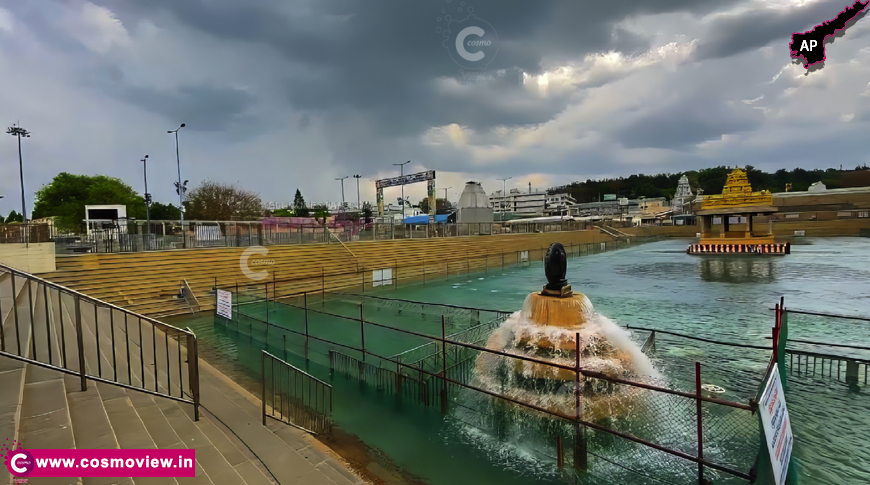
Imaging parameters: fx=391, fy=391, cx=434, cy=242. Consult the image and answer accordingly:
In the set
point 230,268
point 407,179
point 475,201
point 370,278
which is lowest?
point 370,278

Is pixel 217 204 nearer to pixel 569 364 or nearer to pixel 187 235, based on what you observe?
pixel 187 235

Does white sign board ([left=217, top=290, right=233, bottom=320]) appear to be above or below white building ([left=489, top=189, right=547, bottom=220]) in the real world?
below

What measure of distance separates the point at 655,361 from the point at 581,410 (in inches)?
133

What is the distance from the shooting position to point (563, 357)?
20.0ft

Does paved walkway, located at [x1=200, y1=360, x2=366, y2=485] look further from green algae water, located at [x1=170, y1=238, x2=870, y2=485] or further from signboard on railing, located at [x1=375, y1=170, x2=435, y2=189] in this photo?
signboard on railing, located at [x1=375, y1=170, x2=435, y2=189]

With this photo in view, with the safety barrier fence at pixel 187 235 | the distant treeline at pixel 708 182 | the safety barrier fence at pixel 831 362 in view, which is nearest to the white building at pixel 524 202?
the distant treeline at pixel 708 182

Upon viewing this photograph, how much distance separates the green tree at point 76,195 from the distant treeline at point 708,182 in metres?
137

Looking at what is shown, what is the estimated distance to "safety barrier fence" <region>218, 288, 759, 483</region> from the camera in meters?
4.80

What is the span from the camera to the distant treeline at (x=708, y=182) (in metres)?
123

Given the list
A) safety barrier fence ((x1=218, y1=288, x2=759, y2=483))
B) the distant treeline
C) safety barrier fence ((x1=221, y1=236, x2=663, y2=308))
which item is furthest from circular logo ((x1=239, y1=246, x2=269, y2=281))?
the distant treeline

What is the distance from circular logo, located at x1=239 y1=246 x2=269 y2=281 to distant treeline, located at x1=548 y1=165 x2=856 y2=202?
12505cm

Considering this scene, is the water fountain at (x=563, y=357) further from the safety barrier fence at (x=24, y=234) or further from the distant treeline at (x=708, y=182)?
the distant treeline at (x=708, y=182)

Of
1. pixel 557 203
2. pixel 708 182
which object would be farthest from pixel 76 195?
pixel 708 182

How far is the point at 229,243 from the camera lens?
59.2 feet
